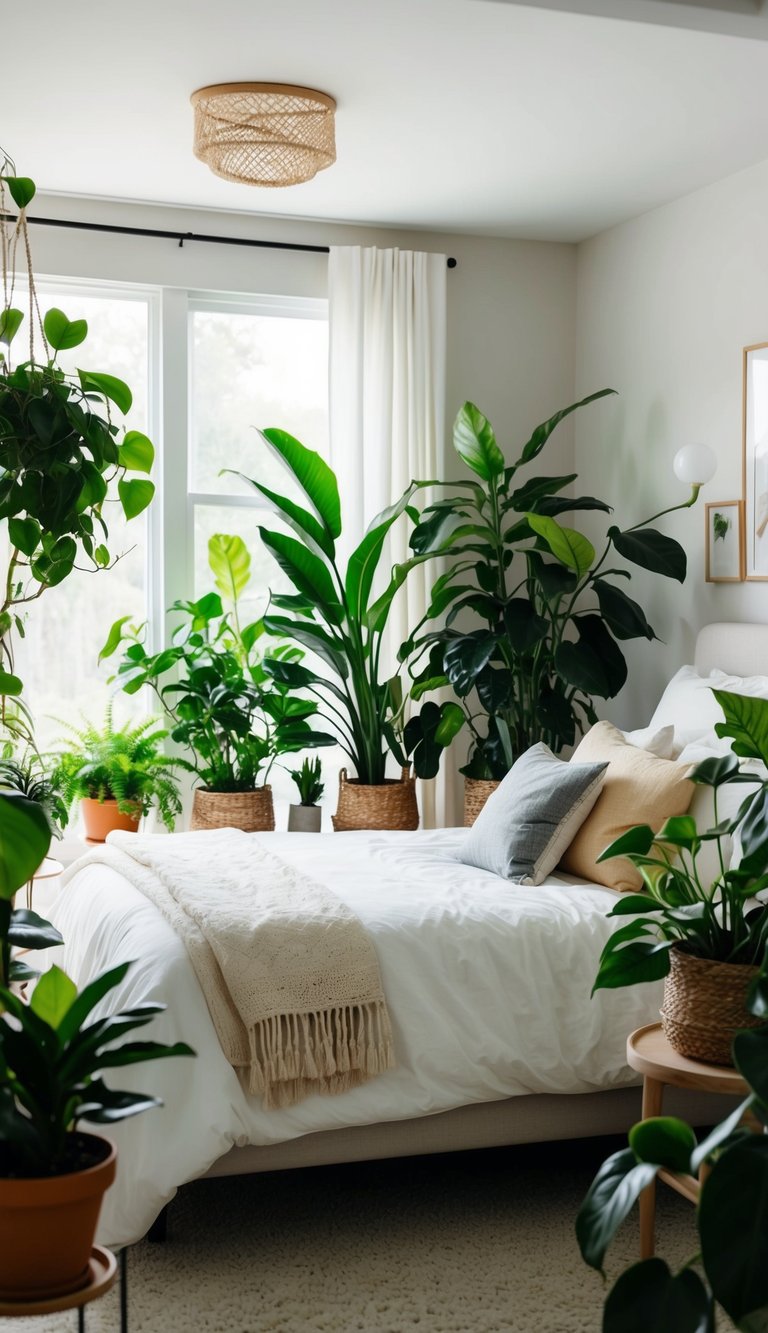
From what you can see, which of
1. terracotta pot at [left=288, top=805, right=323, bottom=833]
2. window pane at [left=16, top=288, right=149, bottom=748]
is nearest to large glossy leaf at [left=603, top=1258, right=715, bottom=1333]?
terracotta pot at [left=288, top=805, right=323, bottom=833]

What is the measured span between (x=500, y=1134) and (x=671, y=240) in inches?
129

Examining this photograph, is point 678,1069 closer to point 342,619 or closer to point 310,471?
point 342,619

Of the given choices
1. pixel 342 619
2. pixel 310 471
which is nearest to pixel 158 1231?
pixel 342 619

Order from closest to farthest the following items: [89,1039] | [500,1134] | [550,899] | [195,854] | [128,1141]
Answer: [89,1039]
[128,1141]
[500,1134]
[550,899]
[195,854]

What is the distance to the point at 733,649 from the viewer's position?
4.23 meters

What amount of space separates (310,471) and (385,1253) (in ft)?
9.11

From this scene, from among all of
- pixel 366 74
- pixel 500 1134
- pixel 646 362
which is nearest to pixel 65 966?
pixel 500 1134

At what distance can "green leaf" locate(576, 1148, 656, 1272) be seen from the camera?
1.51 meters

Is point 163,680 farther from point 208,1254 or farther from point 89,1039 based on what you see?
→ point 89,1039

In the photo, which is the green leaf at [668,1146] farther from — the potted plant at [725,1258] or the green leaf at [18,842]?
the green leaf at [18,842]

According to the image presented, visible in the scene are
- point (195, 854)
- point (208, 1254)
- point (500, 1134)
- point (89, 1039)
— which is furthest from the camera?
point (195, 854)

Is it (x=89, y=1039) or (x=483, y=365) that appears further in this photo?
(x=483, y=365)

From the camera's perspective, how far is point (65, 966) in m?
3.29

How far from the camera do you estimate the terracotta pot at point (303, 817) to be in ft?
15.9
